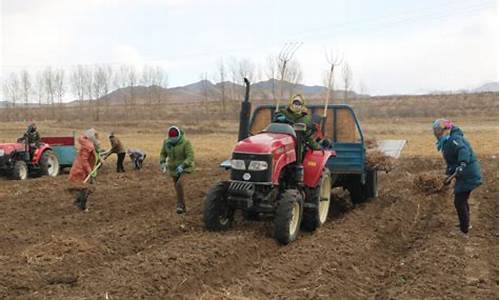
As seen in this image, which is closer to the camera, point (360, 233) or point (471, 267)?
point (471, 267)

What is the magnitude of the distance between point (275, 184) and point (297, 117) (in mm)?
1358

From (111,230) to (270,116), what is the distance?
131 inches

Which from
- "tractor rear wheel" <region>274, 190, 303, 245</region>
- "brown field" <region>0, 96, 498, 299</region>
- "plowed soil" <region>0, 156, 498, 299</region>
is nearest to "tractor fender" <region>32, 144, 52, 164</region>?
"brown field" <region>0, 96, 498, 299</region>

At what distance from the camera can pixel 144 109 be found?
70.0m

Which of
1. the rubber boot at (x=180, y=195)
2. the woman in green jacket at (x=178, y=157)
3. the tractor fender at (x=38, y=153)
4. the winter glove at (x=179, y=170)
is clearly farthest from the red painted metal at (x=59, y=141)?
the winter glove at (x=179, y=170)

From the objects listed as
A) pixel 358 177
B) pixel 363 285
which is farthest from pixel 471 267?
pixel 358 177

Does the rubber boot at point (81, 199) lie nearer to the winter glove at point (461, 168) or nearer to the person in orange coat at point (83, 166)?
the person in orange coat at point (83, 166)

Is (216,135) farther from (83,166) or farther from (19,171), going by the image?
(83,166)

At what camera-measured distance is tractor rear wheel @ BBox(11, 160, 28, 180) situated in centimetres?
1453

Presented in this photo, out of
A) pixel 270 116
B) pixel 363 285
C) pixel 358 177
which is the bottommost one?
pixel 363 285

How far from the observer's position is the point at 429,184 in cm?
1040

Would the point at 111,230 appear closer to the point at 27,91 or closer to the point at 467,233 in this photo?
the point at 467,233

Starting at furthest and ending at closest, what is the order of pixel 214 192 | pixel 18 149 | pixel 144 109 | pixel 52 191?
1. pixel 144 109
2. pixel 18 149
3. pixel 52 191
4. pixel 214 192

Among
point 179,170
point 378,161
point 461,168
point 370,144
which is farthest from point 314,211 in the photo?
point 370,144
